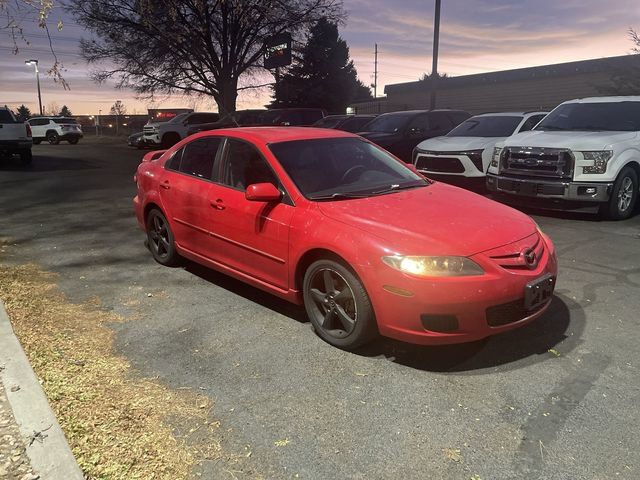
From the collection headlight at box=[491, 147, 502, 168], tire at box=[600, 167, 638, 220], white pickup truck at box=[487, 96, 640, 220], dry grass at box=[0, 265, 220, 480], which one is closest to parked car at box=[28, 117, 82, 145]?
headlight at box=[491, 147, 502, 168]

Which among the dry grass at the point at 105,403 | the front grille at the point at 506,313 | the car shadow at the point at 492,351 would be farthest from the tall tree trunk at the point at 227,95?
the front grille at the point at 506,313

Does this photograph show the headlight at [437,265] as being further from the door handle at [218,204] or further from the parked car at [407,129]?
the parked car at [407,129]

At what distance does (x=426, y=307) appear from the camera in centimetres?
318

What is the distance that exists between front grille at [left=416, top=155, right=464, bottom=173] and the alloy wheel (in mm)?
7025

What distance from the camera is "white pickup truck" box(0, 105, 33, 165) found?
16.6 meters

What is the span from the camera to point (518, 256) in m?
3.41

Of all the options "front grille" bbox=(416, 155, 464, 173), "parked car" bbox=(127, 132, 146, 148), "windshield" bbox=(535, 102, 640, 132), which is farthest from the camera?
"parked car" bbox=(127, 132, 146, 148)

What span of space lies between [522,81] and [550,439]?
28325mm

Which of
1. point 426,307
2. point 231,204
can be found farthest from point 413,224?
point 231,204

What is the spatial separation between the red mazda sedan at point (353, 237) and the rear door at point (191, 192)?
0.05 ft

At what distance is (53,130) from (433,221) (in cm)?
3557

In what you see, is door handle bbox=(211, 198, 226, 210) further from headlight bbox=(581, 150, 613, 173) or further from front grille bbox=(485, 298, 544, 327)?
headlight bbox=(581, 150, 613, 173)

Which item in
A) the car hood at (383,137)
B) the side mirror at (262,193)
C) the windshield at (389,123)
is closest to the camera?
the side mirror at (262,193)

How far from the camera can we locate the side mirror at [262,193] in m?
3.90
